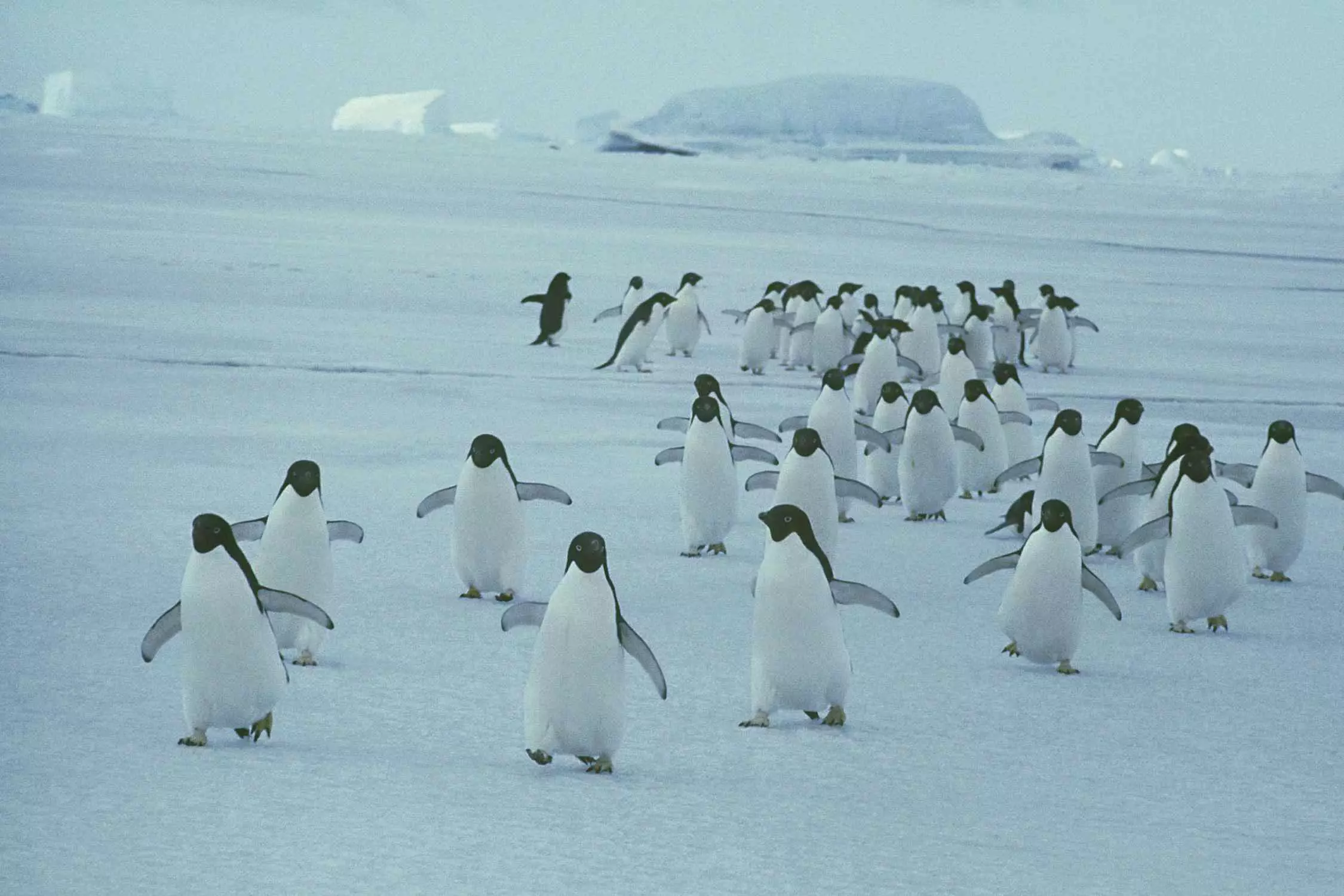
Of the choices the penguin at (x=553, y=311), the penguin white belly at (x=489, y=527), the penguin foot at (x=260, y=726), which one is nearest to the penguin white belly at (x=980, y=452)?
the penguin white belly at (x=489, y=527)

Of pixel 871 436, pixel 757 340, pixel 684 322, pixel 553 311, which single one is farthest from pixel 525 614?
pixel 553 311

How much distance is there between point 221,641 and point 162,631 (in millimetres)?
163

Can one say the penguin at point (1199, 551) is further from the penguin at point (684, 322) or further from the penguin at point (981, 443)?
the penguin at point (684, 322)

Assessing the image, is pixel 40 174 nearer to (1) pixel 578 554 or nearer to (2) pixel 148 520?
(2) pixel 148 520

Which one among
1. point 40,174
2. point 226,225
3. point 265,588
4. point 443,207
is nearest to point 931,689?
point 265,588

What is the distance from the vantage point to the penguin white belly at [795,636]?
3150 millimetres

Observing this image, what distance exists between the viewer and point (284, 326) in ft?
34.0

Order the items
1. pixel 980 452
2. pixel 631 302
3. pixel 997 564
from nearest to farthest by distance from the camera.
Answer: pixel 997 564 → pixel 980 452 → pixel 631 302

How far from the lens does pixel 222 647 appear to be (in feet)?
9.43

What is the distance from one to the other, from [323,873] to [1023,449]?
4127 millimetres

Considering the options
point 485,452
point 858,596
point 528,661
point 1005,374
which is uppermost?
point 1005,374

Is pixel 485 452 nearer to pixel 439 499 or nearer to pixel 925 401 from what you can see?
pixel 439 499

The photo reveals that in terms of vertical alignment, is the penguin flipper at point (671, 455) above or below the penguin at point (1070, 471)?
below

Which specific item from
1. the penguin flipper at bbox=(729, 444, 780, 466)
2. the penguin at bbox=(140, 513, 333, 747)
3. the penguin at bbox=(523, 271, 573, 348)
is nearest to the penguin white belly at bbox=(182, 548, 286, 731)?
the penguin at bbox=(140, 513, 333, 747)
